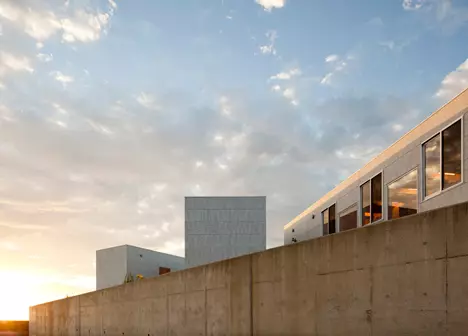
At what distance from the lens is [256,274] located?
1160cm

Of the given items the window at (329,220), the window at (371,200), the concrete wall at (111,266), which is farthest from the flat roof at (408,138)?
the concrete wall at (111,266)

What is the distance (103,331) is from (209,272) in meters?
9.86

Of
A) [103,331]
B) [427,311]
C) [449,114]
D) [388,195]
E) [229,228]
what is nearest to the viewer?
[427,311]

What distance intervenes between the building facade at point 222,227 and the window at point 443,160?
43.8 metres

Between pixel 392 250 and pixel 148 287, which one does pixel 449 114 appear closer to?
pixel 392 250

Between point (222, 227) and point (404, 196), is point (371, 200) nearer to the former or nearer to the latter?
point (404, 196)

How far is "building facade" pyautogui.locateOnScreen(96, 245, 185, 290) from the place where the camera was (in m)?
59.9

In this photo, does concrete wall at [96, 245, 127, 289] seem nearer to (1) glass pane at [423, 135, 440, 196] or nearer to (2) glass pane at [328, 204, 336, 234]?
(2) glass pane at [328, 204, 336, 234]

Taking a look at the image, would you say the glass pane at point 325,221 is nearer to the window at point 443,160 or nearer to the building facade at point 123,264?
the window at point 443,160

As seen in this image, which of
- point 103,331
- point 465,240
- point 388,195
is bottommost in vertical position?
point 103,331

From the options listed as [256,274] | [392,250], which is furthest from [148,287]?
[392,250]

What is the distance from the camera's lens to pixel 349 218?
67.7ft

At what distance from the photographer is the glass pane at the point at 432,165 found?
45.8 ft

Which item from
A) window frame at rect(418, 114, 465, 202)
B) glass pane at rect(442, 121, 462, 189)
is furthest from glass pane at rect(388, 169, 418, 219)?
glass pane at rect(442, 121, 462, 189)
